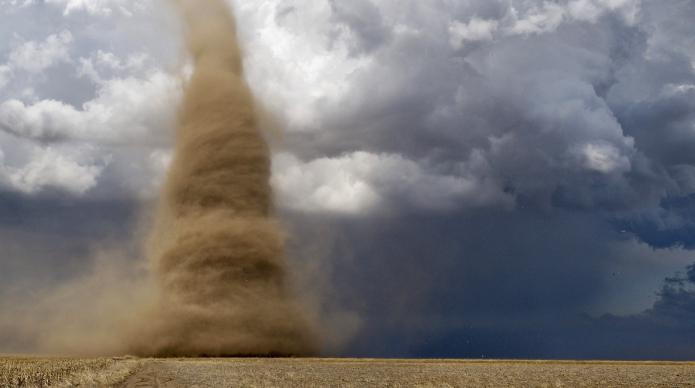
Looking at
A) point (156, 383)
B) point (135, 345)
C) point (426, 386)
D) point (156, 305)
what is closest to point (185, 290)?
point (156, 305)

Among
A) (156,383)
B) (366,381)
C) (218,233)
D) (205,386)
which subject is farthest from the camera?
(218,233)

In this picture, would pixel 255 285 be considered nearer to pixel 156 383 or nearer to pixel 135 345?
pixel 135 345

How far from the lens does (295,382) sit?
34.5 meters

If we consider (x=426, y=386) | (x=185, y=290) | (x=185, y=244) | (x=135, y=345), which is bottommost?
(x=426, y=386)

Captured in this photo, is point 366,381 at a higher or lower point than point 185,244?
lower

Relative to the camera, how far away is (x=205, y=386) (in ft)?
104

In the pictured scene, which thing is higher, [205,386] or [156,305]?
[156,305]

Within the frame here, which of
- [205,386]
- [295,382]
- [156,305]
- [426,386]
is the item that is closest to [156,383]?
[205,386]

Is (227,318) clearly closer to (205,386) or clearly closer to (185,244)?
(185,244)

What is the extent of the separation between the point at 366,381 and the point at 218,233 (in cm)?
4050

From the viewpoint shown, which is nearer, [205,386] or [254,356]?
[205,386]

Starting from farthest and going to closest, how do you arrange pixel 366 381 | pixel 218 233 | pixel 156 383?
1. pixel 218 233
2. pixel 366 381
3. pixel 156 383

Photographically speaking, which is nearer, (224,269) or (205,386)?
(205,386)

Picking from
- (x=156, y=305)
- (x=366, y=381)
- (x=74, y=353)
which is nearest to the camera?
(x=366, y=381)
